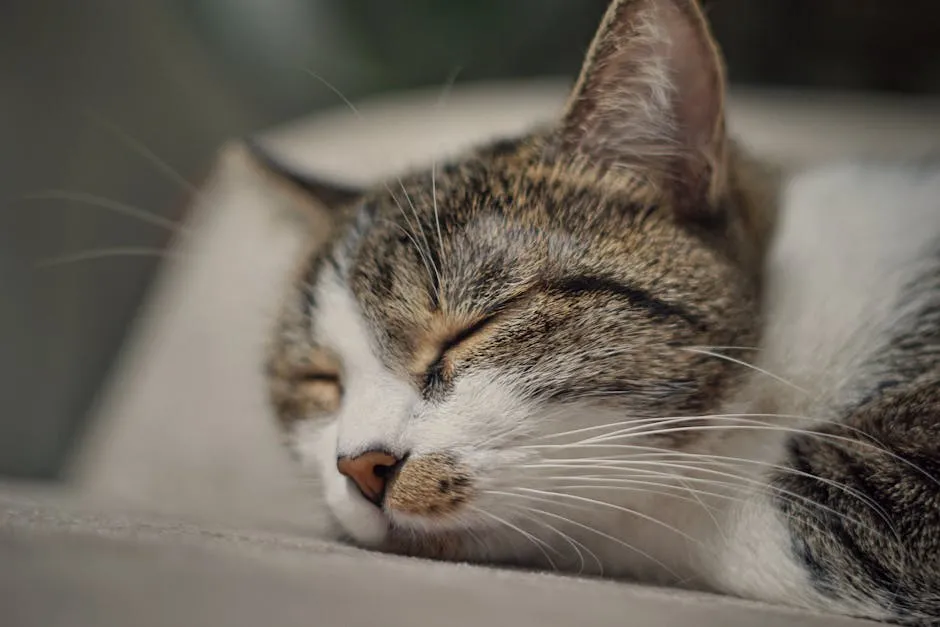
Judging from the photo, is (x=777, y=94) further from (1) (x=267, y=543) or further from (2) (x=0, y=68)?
(2) (x=0, y=68)

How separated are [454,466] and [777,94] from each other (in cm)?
104

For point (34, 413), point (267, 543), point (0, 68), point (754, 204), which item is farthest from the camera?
point (34, 413)

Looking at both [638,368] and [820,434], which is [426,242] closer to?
[638,368]

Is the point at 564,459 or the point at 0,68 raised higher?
the point at 0,68

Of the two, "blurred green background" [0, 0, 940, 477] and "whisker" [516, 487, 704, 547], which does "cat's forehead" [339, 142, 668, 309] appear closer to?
"whisker" [516, 487, 704, 547]

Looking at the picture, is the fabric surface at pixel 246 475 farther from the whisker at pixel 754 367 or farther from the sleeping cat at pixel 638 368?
the whisker at pixel 754 367

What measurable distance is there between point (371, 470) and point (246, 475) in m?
0.60

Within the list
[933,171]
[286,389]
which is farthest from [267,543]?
[933,171]

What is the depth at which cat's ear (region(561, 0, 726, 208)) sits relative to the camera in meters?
0.65

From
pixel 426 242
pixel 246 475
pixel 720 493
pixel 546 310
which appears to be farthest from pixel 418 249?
pixel 246 475

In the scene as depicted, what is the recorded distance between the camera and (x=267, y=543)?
1.87 feet

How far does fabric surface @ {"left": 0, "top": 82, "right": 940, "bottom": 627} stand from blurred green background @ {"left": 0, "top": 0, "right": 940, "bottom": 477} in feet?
0.29

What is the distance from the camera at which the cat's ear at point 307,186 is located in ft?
3.07

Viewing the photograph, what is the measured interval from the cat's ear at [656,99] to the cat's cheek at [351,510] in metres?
0.36
